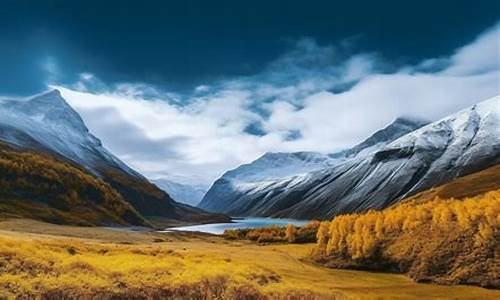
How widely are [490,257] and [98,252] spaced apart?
1752 inches

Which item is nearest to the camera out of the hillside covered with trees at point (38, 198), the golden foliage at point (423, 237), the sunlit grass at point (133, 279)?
the sunlit grass at point (133, 279)

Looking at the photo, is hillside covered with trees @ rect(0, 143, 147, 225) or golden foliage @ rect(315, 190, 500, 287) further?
hillside covered with trees @ rect(0, 143, 147, 225)

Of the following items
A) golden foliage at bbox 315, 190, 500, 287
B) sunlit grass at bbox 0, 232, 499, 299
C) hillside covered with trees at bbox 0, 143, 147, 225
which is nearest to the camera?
sunlit grass at bbox 0, 232, 499, 299

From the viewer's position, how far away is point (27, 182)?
189 metres

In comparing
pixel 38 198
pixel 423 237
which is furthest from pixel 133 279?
pixel 38 198

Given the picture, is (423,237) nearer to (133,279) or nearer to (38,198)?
(133,279)

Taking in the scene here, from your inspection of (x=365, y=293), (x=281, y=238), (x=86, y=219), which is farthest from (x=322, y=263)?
(x=86, y=219)

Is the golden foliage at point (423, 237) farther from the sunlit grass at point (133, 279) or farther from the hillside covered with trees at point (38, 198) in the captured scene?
the hillside covered with trees at point (38, 198)

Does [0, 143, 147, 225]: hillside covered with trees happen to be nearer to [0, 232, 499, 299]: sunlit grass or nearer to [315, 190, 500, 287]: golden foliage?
[315, 190, 500, 287]: golden foliage

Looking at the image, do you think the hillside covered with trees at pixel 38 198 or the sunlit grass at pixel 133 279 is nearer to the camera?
the sunlit grass at pixel 133 279

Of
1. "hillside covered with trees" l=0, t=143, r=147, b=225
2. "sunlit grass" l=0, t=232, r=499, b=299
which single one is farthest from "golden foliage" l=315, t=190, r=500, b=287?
"hillside covered with trees" l=0, t=143, r=147, b=225

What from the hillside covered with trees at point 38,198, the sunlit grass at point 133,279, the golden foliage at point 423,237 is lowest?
the sunlit grass at point 133,279

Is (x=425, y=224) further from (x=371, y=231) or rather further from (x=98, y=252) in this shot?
(x=98, y=252)

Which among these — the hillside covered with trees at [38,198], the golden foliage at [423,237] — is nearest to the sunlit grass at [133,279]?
the golden foliage at [423,237]
